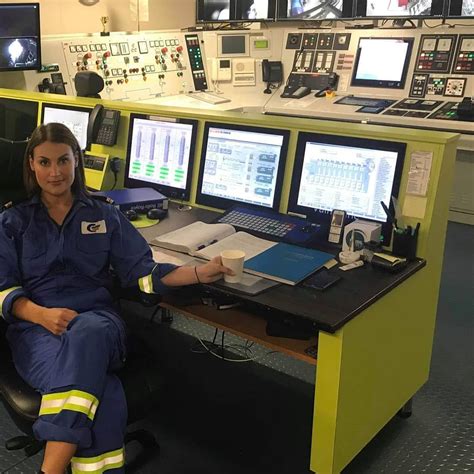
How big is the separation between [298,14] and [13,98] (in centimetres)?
267

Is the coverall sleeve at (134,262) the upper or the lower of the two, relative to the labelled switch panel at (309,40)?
lower

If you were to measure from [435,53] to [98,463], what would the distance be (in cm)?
413

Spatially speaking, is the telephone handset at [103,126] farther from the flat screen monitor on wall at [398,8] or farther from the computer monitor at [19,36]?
the flat screen monitor on wall at [398,8]

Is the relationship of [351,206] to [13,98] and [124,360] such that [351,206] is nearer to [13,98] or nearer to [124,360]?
[124,360]

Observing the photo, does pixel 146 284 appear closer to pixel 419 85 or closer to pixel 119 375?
pixel 119 375

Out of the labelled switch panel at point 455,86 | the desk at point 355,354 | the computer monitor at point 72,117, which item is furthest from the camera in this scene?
the labelled switch panel at point 455,86

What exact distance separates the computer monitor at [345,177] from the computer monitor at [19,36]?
94.2 inches

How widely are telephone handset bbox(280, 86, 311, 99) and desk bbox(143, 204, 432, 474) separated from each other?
124 inches

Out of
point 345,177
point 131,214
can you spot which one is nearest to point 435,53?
point 345,177

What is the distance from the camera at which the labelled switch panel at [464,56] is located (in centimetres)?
461

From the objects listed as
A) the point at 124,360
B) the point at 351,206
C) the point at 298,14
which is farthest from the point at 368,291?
the point at 298,14

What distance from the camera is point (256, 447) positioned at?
7.54 feet

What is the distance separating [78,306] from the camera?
1964 millimetres

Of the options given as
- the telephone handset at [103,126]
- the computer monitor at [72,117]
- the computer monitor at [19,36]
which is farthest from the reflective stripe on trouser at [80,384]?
the computer monitor at [19,36]
